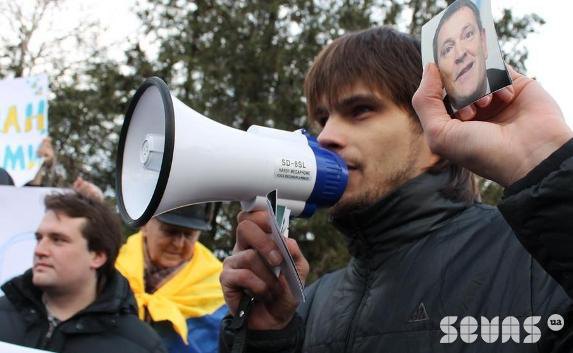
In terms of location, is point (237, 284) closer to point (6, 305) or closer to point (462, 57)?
point (462, 57)

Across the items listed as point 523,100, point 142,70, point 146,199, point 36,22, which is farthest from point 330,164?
point 36,22

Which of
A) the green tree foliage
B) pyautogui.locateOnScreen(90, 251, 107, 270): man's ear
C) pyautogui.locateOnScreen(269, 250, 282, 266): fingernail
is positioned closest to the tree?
the green tree foliage

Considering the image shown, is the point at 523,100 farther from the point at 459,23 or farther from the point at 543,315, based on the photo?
the point at 543,315

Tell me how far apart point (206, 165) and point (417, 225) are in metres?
0.50

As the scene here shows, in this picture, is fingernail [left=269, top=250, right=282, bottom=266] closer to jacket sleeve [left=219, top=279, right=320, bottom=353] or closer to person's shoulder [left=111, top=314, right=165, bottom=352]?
jacket sleeve [left=219, top=279, right=320, bottom=353]

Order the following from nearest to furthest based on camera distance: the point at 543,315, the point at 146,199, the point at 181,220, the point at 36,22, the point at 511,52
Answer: the point at 543,315 < the point at 146,199 < the point at 181,220 < the point at 511,52 < the point at 36,22

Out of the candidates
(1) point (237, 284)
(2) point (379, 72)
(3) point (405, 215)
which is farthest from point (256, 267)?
(2) point (379, 72)

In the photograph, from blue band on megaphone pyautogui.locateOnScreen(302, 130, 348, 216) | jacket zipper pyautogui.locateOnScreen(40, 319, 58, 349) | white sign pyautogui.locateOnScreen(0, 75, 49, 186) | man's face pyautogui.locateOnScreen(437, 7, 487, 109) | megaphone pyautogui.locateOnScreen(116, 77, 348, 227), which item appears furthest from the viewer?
white sign pyautogui.locateOnScreen(0, 75, 49, 186)

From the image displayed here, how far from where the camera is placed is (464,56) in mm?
1195

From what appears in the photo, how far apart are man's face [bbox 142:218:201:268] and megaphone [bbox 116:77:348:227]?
193 cm

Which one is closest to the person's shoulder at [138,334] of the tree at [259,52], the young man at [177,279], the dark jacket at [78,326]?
the dark jacket at [78,326]

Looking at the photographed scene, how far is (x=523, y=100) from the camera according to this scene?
1.17 meters

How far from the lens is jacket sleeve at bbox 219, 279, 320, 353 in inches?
64.1

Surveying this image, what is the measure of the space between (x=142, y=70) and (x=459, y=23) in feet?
32.2
